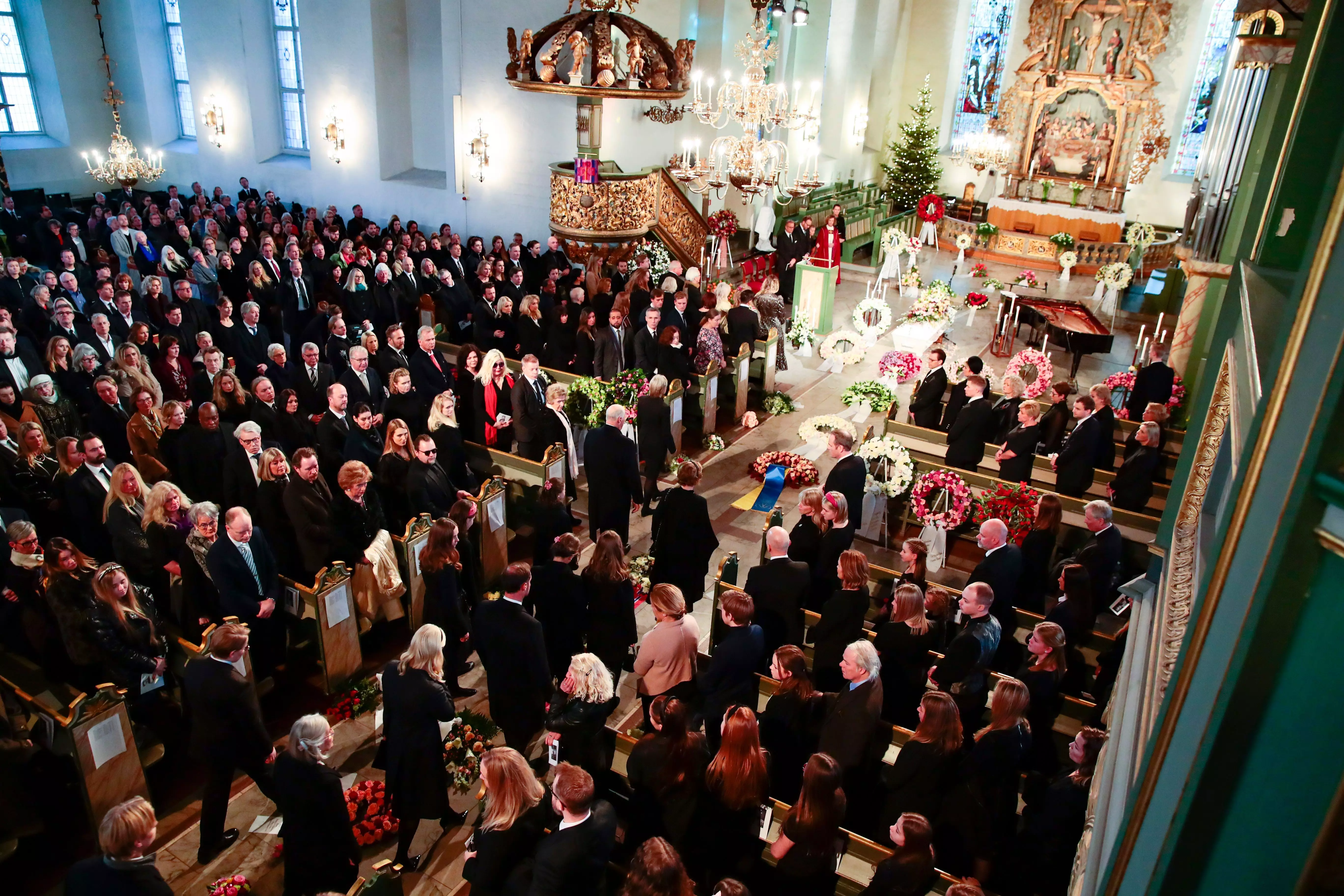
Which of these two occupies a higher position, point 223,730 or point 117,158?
point 117,158

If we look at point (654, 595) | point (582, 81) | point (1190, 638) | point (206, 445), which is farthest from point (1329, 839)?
point (582, 81)

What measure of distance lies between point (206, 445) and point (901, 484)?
5961 mm

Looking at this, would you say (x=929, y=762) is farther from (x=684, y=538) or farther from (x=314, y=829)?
(x=314, y=829)

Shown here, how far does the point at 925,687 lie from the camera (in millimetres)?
5586

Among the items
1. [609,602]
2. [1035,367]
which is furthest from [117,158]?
[1035,367]

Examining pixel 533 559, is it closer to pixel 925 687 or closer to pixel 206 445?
pixel 206 445

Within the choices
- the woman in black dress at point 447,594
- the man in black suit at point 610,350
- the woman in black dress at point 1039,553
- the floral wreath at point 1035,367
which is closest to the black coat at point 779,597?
the woman in black dress at point 1039,553

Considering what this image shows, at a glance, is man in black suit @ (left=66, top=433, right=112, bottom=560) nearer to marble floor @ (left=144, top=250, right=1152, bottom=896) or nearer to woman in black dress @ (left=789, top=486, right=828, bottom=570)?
marble floor @ (left=144, top=250, right=1152, bottom=896)

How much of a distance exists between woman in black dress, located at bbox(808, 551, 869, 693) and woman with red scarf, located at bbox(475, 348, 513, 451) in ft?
13.4

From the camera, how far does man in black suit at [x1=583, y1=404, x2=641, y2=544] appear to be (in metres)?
7.31

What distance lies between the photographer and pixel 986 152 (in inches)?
933

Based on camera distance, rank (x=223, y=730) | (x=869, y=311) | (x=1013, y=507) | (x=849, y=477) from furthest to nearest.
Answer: (x=869, y=311) < (x=1013, y=507) < (x=849, y=477) < (x=223, y=730)

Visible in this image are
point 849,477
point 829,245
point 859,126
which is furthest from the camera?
point 859,126

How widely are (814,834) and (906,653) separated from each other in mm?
1638
